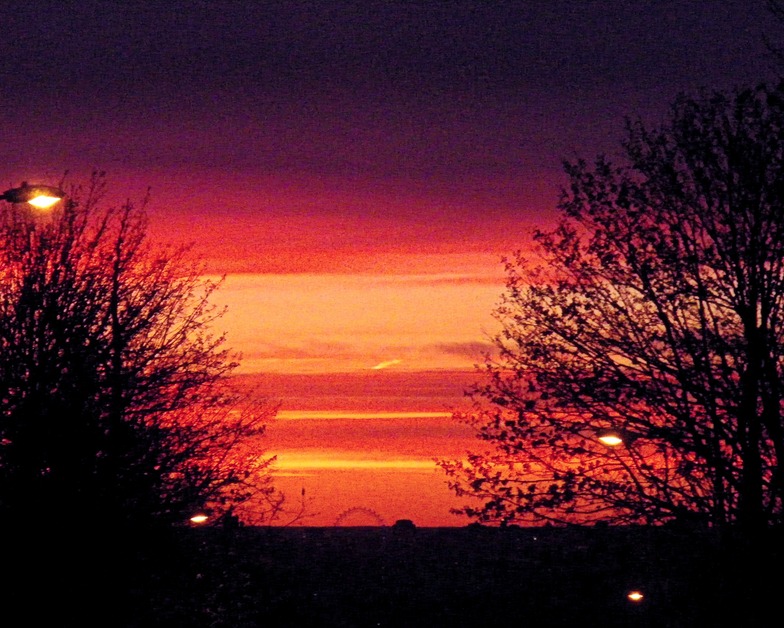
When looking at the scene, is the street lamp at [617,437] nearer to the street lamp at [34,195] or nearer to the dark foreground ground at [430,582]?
the dark foreground ground at [430,582]

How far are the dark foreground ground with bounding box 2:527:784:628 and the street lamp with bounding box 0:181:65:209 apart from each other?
7.60m

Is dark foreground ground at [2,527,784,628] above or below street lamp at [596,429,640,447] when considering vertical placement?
below

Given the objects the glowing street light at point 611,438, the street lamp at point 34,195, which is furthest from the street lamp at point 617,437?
the street lamp at point 34,195

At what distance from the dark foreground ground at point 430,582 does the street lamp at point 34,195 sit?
7.60 metres

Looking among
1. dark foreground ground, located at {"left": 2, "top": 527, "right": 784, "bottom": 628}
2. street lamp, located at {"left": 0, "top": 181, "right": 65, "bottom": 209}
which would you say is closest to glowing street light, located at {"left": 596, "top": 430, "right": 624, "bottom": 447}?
dark foreground ground, located at {"left": 2, "top": 527, "right": 784, "bottom": 628}

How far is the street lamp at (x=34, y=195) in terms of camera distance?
45.0ft

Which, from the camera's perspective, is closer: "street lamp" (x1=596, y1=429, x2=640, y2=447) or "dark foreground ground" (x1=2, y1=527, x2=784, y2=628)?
"dark foreground ground" (x1=2, y1=527, x2=784, y2=628)

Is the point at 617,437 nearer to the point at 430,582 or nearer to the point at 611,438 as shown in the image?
the point at 611,438

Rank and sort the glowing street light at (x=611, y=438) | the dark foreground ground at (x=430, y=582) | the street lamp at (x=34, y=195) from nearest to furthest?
1. the street lamp at (x=34, y=195)
2. the dark foreground ground at (x=430, y=582)
3. the glowing street light at (x=611, y=438)

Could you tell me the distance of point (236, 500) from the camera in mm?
25156

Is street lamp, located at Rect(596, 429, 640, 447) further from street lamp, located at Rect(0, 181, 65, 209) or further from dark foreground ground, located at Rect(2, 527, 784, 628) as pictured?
street lamp, located at Rect(0, 181, 65, 209)

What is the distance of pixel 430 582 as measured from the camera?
7738 cm

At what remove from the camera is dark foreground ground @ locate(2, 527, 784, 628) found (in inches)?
713

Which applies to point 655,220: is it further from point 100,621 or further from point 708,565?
point 100,621
